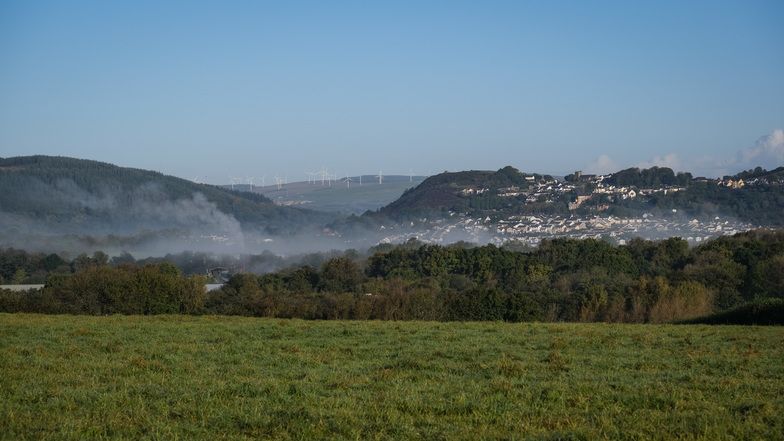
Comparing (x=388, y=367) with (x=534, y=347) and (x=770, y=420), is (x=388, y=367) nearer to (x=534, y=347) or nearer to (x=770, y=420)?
(x=534, y=347)

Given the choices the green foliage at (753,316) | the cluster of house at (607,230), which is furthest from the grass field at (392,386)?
the cluster of house at (607,230)

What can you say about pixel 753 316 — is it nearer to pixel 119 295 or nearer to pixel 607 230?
pixel 119 295

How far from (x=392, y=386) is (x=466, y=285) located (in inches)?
2567

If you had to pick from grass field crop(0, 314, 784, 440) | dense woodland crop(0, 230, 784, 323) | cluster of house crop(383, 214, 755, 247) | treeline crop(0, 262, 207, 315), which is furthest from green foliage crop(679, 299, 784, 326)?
cluster of house crop(383, 214, 755, 247)

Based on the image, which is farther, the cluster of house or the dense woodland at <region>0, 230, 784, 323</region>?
the cluster of house

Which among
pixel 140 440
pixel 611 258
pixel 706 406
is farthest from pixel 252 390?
pixel 611 258

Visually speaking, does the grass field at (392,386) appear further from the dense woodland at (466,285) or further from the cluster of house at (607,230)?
the cluster of house at (607,230)

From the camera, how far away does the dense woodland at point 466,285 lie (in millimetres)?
40438

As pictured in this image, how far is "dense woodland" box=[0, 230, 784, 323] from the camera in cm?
4044

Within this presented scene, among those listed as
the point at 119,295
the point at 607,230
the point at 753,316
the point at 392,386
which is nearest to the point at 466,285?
the point at 119,295

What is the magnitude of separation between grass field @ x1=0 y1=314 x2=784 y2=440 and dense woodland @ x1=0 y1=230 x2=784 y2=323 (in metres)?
14.6

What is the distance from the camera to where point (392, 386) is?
11.1 meters

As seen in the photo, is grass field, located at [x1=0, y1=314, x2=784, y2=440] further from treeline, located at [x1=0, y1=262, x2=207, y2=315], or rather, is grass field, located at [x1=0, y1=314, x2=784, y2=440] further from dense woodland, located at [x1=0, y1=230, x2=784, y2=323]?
treeline, located at [x1=0, y1=262, x2=207, y2=315]

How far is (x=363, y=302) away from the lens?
43812 millimetres
